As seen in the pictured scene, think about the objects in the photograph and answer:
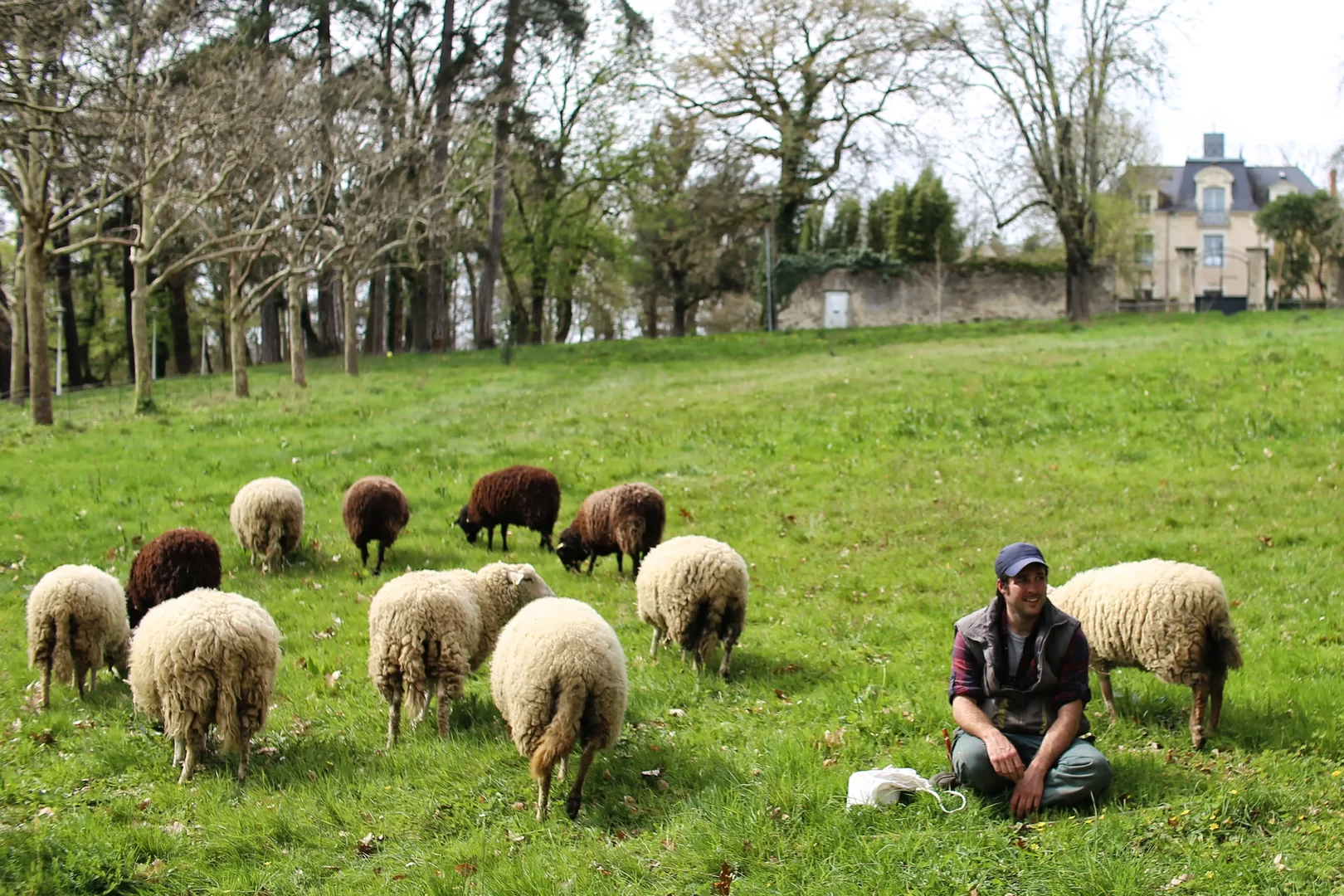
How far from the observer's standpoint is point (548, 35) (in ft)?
117

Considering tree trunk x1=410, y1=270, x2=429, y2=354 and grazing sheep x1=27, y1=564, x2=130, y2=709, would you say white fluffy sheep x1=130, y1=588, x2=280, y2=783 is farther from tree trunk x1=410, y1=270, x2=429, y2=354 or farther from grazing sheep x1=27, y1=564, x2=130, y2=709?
tree trunk x1=410, y1=270, x2=429, y2=354

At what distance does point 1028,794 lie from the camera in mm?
5402

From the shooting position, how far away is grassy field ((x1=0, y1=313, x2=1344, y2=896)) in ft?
17.3

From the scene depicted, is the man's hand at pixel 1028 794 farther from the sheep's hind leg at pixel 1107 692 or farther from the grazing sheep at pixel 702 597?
the grazing sheep at pixel 702 597

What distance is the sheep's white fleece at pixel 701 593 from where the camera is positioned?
8.04 m

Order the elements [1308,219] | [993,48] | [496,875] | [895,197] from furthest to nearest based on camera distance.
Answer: [1308,219] < [895,197] < [993,48] < [496,875]

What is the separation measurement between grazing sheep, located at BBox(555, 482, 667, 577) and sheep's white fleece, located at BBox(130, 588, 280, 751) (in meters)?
4.70

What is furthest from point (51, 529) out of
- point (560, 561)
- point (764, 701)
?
point (764, 701)

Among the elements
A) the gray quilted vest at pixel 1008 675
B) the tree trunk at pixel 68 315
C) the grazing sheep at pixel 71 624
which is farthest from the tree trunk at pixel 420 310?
the gray quilted vest at pixel 1008 675

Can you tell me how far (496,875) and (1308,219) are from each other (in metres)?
56.0

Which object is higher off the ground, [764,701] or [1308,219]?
[1308,219]

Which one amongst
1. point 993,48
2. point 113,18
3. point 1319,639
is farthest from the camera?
point 993,48

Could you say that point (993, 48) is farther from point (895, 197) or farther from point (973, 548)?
point (973, 548)

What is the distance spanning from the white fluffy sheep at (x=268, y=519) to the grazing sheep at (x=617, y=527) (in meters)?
3.22
